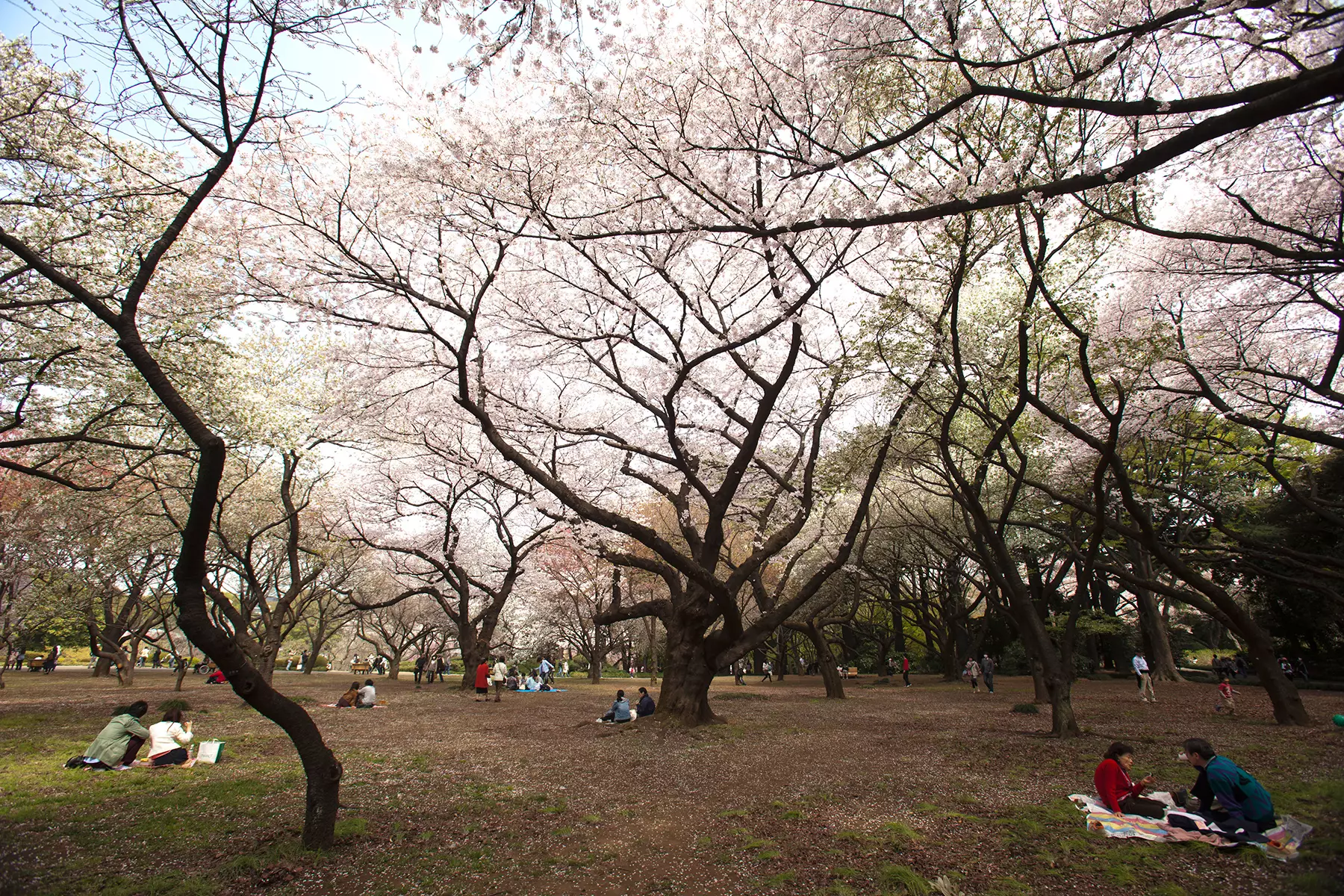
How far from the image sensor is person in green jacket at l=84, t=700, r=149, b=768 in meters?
7.97

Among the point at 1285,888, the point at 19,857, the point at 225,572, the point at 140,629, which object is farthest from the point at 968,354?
the point at 140,629

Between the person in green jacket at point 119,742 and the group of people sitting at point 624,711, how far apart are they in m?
8.00

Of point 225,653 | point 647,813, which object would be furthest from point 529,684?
point 225,653

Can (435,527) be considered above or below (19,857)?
above

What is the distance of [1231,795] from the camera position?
5426 millimetres

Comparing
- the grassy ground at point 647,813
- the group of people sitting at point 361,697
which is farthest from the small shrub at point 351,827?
the group of people sitting at point 361,697

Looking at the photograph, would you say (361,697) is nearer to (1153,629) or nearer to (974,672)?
(974,672)

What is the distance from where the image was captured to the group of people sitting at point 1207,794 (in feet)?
17.2

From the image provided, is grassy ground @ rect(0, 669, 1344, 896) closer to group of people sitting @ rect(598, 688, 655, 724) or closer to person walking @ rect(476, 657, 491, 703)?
group of people sitting @ rect(598, 688, 655, 724)

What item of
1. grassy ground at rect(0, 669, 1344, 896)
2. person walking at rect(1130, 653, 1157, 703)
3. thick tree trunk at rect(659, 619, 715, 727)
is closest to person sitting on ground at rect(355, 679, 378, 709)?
grassy ground at rect(0, 669, 1344, 896)

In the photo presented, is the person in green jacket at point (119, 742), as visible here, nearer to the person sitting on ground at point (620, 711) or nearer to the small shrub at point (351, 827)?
the small shrub at point (351, 827)

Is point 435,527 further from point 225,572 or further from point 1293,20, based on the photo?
point 1293,20

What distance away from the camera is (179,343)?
11195 mm

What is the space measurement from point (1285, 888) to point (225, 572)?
31796 millimetres
